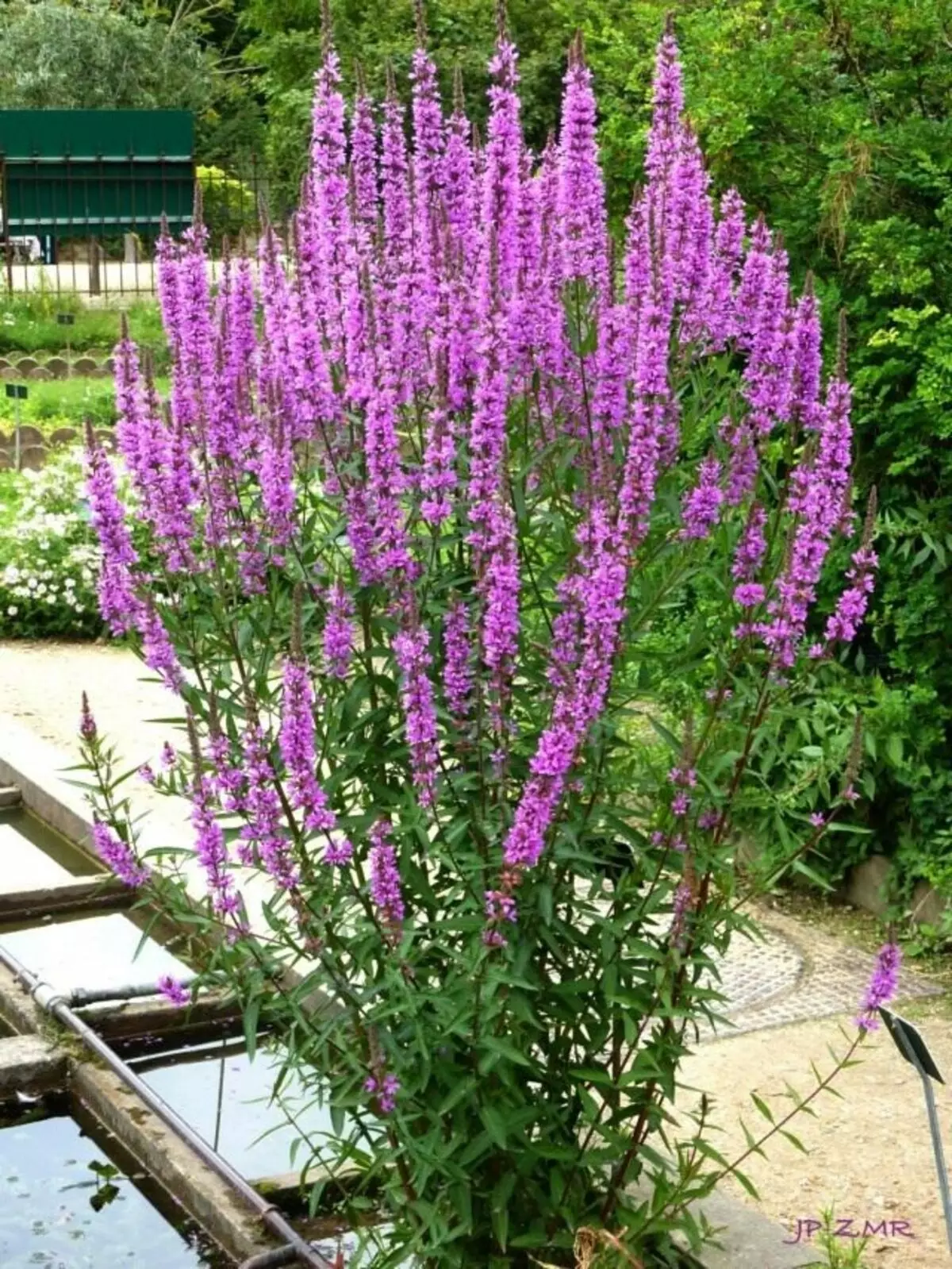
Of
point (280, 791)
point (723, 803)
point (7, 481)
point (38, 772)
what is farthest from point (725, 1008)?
point (7, 481)

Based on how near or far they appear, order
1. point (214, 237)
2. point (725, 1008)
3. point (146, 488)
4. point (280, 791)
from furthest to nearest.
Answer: point (214, 237) < point (725, 1008) < point (146, 488) < point (280, 791)

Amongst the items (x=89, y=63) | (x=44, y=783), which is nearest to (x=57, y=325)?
(x=44, y=783)

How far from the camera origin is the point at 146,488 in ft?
12.0

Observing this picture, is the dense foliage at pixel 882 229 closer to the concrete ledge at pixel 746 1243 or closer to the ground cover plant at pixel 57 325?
the concrete ledge at pixel 746 1243

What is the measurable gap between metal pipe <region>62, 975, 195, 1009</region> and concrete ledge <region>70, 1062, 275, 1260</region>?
306mm

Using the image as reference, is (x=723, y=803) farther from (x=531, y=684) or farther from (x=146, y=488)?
(x=146, y=488)

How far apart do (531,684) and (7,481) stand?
31.9 feet

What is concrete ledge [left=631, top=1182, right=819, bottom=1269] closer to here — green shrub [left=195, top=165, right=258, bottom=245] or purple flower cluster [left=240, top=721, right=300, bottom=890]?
A: purple flower cluster [left=240, top=721, right=300, bottom=890]

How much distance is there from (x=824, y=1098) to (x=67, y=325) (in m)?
15.0

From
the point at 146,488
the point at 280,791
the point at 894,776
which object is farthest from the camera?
the point at 894,776

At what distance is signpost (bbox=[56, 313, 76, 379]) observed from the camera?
1736 centimetres

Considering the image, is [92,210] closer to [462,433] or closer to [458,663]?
[462,433]

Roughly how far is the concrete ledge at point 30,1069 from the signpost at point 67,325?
12.7m

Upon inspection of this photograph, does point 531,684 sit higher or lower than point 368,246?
lower
